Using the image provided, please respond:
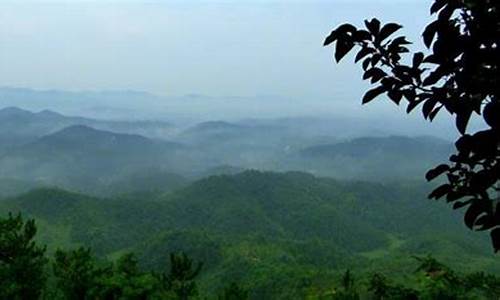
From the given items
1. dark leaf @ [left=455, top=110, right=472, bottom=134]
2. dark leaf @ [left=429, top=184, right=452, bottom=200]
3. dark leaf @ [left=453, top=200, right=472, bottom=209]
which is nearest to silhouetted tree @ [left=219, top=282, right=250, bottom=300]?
dark leaf @ [left=453, top=200, right=472, bottom=209]

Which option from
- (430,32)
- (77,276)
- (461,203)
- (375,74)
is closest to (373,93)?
(375,74)

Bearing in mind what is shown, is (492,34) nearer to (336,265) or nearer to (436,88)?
(436,88)

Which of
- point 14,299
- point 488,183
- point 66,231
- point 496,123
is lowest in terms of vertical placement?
point 66,231

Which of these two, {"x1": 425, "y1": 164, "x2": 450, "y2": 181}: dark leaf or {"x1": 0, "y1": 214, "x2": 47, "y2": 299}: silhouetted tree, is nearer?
{"x1": 425, "y1": 164, "x2": 450, "y2": 181}: dark leaf

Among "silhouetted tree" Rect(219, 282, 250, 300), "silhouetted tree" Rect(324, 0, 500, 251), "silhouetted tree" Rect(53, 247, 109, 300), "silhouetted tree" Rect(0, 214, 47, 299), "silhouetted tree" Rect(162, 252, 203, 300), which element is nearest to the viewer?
"silhouetted tree" Rect(324, 0, 500, 251)

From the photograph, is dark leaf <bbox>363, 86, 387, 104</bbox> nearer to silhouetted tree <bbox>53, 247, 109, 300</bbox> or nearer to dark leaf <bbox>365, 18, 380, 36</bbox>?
dark leaf <bbox>365, 18, 380, 36</bbox>

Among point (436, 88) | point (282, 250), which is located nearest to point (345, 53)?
point (436, 88)

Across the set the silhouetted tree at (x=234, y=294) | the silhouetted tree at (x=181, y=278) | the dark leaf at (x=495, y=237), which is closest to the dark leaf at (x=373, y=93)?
the dark leaf at (x=495, y=237)
